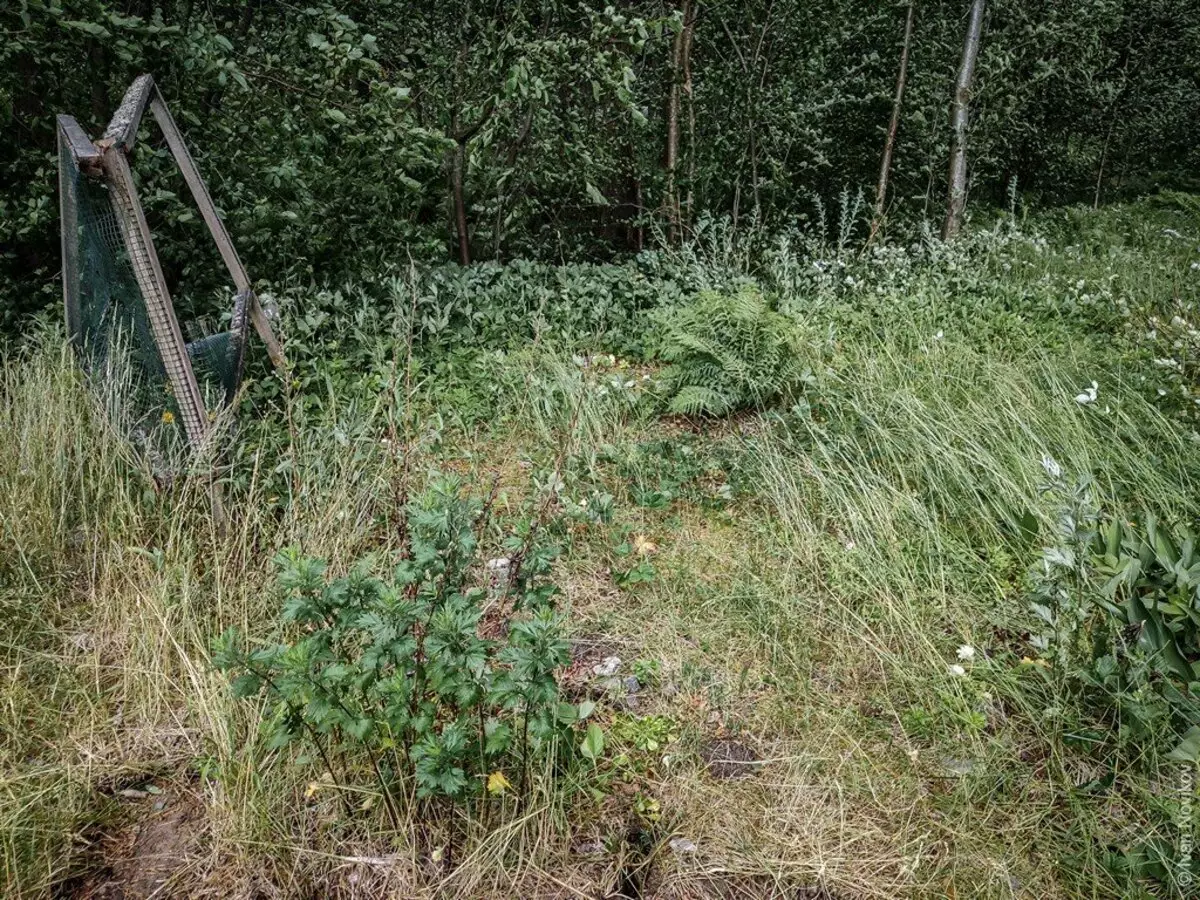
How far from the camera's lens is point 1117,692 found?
2006 mm

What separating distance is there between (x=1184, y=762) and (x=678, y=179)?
6.02 m

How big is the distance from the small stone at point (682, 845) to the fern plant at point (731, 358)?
100 inches

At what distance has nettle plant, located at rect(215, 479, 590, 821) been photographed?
1.68 metres

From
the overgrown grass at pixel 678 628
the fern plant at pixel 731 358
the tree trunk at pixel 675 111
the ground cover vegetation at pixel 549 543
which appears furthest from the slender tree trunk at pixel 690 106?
the overgrown grass at pixel 678 628

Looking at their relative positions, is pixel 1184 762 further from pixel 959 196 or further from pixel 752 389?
pixel 959 196

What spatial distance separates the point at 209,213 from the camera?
143 inches

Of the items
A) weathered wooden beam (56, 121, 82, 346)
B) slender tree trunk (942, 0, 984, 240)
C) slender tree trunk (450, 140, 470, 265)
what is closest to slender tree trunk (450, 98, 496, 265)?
slender tree trunk (450, 140, 470, 265)

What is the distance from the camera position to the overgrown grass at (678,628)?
189 centimetres

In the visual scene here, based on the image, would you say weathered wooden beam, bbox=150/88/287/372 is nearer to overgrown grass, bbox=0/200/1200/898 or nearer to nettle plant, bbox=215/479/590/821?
overgrown grass, bbox=0/200/1200/898

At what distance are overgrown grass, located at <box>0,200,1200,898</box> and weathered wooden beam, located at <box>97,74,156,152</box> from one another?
3.67 feet

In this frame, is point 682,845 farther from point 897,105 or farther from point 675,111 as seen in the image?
point 897,105

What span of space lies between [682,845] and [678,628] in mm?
848

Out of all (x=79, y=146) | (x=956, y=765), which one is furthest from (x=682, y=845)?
(x=79, y=146)

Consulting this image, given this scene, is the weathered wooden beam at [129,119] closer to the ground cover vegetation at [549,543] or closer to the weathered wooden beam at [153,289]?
the weathered wooden beam at [153,289]
